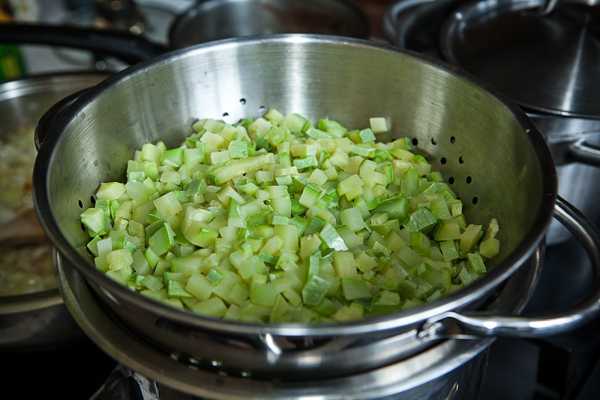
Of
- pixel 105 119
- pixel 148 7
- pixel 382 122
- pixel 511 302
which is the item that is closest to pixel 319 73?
pixel 382 122

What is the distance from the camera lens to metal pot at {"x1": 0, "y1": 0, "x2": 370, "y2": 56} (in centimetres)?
124

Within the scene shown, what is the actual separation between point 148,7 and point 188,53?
130 centimetres

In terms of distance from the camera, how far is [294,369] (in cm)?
59

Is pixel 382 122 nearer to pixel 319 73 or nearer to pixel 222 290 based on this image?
pixel 319 73

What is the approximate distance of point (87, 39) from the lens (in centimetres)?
124

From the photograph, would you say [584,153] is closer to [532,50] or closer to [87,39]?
[532,50]

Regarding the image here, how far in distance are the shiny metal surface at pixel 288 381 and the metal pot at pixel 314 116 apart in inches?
0.5

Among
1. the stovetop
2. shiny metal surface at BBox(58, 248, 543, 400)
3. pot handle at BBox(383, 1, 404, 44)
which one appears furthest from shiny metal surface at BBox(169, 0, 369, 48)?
shiny metal surface at BBox(58, 248, 543, 400)

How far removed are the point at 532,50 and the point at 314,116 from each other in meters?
0.41

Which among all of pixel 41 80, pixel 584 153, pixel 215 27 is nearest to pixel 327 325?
pixel 584 153

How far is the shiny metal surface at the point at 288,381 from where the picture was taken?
58 centimetres

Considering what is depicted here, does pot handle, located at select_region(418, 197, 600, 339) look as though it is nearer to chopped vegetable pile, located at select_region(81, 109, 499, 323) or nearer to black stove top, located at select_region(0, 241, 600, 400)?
chopped vegetable pile, located at select_region(81, 109, 499, 323)

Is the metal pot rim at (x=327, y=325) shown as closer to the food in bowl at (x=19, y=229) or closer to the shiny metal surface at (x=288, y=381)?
the shiny metal surface at (x=288, y=381)

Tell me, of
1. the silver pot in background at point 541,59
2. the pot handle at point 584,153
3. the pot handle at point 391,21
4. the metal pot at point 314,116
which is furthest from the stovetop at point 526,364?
the pot handle at point 391,21
